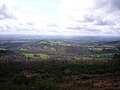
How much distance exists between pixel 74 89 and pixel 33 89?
579 centimetres

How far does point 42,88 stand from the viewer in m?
11.7

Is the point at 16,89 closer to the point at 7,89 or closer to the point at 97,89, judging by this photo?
the point at 7,89

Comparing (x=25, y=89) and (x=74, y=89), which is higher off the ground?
(x=25, y=89)

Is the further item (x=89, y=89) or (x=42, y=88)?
(x=89, y=89)

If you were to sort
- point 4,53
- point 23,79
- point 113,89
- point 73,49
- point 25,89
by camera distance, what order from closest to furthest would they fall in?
1. point 25,89
2. point 113,89
3. point 23,79
4. point 4,53
5. point 73,49

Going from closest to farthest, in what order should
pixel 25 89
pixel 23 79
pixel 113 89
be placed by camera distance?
1. pixel 25 89
2. pixel 113 89
3. pixel 23 79

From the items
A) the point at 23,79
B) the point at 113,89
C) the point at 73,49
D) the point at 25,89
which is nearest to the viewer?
the point at 25,89

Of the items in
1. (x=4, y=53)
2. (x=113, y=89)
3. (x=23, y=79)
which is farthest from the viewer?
(x=4, y=53)

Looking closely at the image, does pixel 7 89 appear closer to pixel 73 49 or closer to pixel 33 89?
pixel 33 89

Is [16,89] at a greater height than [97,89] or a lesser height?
greater

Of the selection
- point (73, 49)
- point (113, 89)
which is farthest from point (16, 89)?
point (73, 49)

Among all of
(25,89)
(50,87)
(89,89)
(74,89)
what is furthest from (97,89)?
(25,89)

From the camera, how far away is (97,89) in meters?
16.1

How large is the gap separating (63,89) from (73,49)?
509ft
